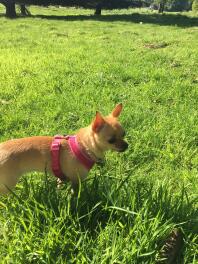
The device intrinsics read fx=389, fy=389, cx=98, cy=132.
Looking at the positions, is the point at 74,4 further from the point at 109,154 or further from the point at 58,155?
the point at 58,155

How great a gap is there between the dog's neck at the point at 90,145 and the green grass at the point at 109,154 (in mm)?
282

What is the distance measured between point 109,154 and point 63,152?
1.30m

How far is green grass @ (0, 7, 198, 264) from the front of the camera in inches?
136

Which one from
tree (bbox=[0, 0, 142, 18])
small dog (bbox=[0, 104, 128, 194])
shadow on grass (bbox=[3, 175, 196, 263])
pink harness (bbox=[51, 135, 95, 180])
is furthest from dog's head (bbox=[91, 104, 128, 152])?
tree (bbox=[0, 0, 142, 18])

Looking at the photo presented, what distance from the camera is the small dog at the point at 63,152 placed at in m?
4.06

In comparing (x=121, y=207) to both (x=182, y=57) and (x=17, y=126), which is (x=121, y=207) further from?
(x=182, y=57)

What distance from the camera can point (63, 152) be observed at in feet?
14.1

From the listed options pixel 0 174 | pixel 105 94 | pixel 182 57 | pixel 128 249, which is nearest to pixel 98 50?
pixel 182 57

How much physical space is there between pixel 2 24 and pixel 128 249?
59.4ft

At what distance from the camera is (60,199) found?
396 cm

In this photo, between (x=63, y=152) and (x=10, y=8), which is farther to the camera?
(x=10, y=8)

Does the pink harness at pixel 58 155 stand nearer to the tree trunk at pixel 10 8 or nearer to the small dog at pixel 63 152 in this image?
the small dog at pixel 63 152

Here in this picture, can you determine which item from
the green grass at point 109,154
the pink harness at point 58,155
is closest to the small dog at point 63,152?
the pink harness at point 58,155

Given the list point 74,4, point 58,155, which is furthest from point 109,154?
point 74,4
